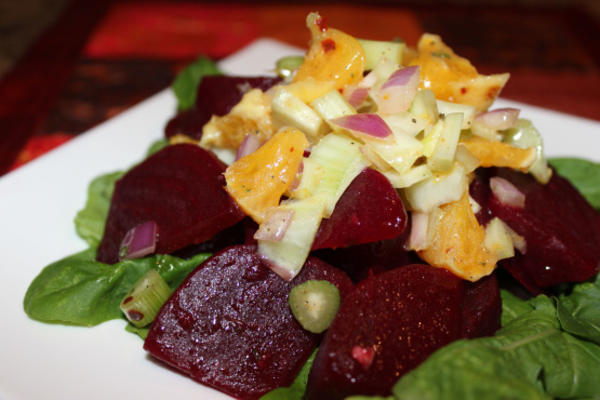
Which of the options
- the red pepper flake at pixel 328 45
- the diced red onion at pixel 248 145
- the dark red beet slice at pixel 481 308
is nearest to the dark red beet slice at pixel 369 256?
the dark red beet slice at pixel 481 308

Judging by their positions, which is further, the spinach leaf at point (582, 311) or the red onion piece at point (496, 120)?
the red onion piece at point (496, 120)

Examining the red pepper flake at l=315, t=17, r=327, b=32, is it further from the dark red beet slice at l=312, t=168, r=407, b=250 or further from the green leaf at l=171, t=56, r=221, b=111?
the green leaf at l=171, t=56, r=221, b=111

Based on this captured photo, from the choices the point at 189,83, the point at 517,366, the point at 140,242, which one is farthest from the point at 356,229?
the point at 189,83

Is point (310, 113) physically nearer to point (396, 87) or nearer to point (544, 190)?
point (396, 87)

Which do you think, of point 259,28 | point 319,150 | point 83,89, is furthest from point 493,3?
point 319,150

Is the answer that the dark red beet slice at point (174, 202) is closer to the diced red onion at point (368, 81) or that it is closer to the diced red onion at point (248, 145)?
the diced red onion at point (248, 145)

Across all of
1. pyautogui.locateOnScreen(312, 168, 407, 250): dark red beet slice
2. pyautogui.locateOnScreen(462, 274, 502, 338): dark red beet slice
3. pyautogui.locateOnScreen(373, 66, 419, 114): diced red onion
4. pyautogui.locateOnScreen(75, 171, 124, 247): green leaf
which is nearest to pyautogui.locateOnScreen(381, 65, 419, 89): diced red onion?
pyautogui.locateOnScreen(373, 66, 419, 114): diced red onion
